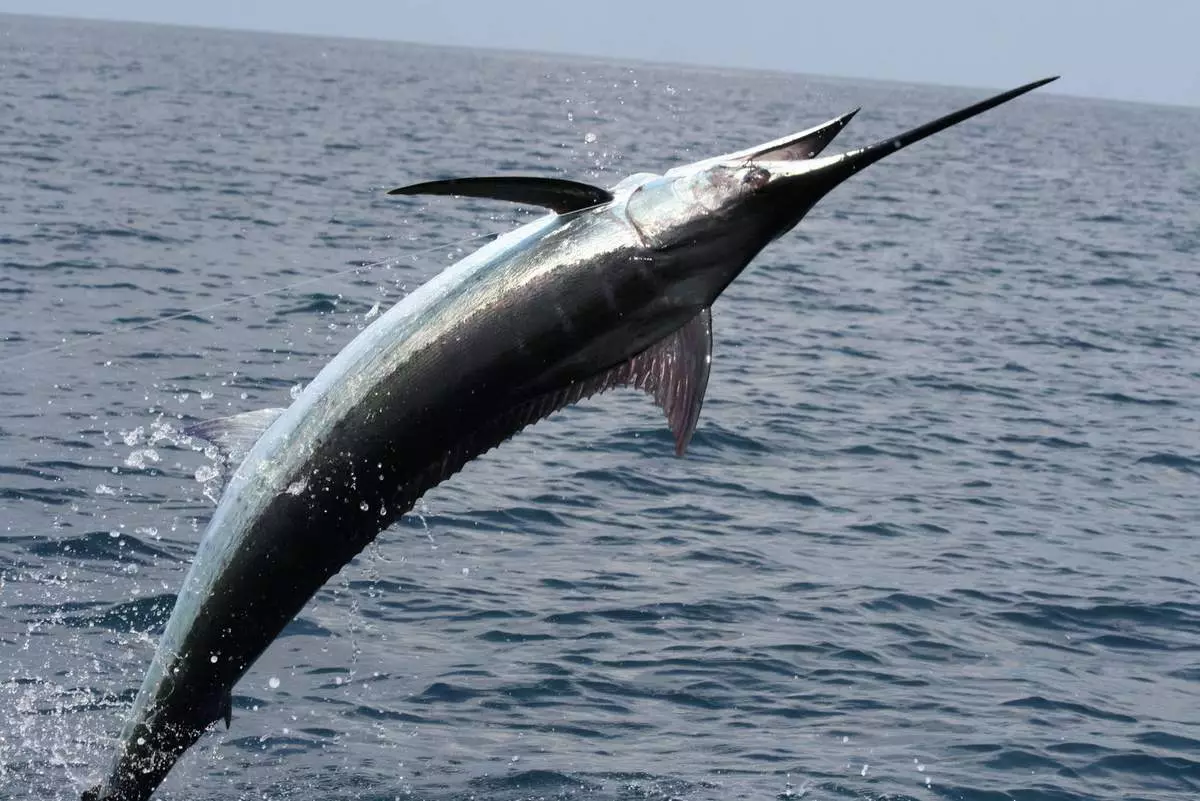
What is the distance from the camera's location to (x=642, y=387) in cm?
662

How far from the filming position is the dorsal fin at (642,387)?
6.36 metres

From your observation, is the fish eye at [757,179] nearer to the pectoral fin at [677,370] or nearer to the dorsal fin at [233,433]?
the pectoral fin at [677,370]

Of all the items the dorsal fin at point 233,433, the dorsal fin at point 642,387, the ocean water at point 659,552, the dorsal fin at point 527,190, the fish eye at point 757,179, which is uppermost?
the fish eye at point 757,179

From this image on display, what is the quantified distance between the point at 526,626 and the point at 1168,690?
16.6ft

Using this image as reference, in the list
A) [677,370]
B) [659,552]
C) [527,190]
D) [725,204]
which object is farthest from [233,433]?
[659,552]

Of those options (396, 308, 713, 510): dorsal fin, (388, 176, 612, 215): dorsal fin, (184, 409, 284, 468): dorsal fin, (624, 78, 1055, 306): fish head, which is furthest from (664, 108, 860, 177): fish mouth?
(184, 409, 284, 468): dorsal fin

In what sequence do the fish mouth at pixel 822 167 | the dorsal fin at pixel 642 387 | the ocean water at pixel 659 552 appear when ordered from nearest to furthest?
1. the fish mouth at pixel 822 167
2. the dorsal fin at pixel 642 387
3. the ocean water at pixel 659 552

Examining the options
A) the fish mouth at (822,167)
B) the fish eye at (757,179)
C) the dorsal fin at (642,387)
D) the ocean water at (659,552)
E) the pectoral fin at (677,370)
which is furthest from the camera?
the ocean water at (659,552)

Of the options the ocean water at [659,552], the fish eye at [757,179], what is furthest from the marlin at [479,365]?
the ocean water at [659,552]

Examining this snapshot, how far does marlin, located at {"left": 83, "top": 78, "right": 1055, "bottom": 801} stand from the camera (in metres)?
6.20

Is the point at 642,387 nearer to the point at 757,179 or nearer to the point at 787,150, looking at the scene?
the point at 757,179

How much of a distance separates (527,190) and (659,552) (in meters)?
8.94

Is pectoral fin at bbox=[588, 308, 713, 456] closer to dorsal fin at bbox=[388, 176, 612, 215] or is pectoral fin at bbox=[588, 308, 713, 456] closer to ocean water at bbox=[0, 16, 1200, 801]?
dorsal fin at bbox=[388, 176, 612, 215]

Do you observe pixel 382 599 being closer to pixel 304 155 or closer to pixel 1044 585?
pixel 1044 585
